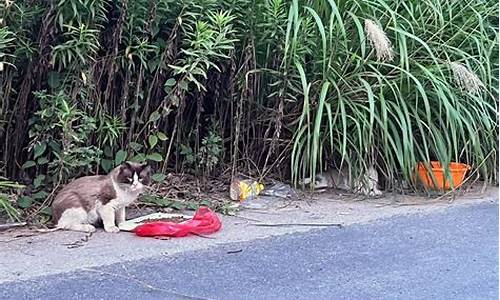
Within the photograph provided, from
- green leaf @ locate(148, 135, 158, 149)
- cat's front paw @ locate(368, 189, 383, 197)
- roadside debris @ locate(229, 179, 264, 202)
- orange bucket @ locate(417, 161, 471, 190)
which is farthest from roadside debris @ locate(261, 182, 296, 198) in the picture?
orange bucket @ locate(417, 161, 471, 190)

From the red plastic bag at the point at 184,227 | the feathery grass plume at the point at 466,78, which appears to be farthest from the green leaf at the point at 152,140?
the feathery grass plume at the point at 466,78

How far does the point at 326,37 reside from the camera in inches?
230

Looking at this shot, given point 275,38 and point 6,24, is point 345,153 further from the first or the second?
point 6,24

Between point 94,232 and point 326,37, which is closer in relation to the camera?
point 94,232

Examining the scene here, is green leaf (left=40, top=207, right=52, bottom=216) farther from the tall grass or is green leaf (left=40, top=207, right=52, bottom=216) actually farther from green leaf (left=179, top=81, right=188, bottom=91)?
the tall grass

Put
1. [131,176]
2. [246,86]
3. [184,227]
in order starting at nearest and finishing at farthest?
[184,227] → [131,176] → [246,86]

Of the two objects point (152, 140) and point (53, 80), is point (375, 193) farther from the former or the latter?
point (53, 80)

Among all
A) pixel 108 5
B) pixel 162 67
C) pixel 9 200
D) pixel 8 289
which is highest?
pixel 108 5

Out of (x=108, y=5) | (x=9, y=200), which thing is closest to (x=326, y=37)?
(x=108, y=5)

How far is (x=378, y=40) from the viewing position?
5.36 meters

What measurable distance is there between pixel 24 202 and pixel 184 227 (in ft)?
3.68

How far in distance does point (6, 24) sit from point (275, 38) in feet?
6.40

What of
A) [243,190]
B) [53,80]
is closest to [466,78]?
[243,190]

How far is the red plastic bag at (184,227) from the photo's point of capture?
4.66 metres
